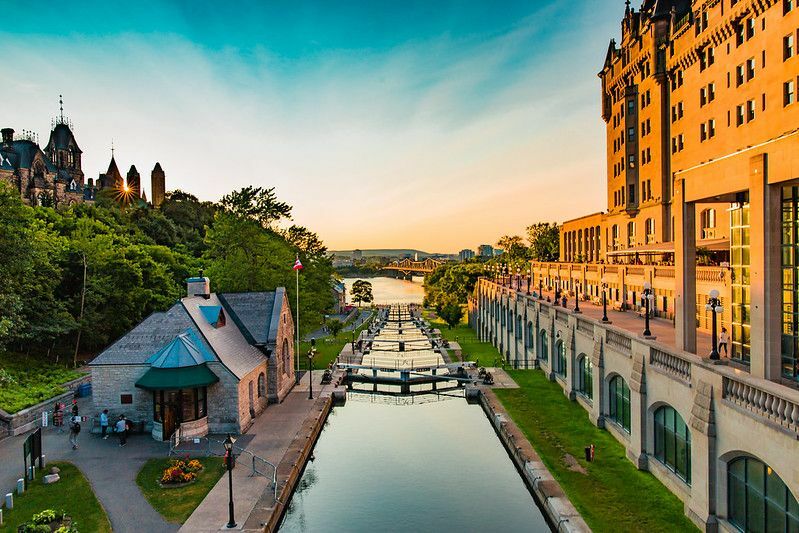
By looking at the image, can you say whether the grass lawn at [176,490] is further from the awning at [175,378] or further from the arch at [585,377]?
the arch at [585,377]

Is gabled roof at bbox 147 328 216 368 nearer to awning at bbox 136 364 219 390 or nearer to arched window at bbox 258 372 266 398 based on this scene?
awning at bbox 136 364 219 390

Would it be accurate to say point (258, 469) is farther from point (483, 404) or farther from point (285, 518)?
point (483, 404)

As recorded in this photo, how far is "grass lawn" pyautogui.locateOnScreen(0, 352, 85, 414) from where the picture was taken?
96.7 ft

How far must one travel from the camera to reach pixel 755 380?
13430 millimetres

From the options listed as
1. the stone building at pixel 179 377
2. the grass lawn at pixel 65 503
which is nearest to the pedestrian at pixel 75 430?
the stone building at pixel 179 377

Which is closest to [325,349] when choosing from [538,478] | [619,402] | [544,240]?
[619,402]

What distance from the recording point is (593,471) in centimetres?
2075

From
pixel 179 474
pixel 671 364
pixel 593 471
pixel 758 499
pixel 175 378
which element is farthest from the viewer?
pixel 175 378

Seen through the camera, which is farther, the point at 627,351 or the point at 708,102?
the point at 708,102

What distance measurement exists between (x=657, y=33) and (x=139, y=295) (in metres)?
52.6

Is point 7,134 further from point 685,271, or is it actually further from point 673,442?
point 673,442

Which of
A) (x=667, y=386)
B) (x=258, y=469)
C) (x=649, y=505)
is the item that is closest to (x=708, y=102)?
(x=667, y=386)

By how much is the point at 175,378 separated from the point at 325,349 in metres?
31.0

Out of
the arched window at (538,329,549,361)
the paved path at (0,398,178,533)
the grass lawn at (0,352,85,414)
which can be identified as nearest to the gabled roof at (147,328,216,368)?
the paved path at (0,398,178,533)
